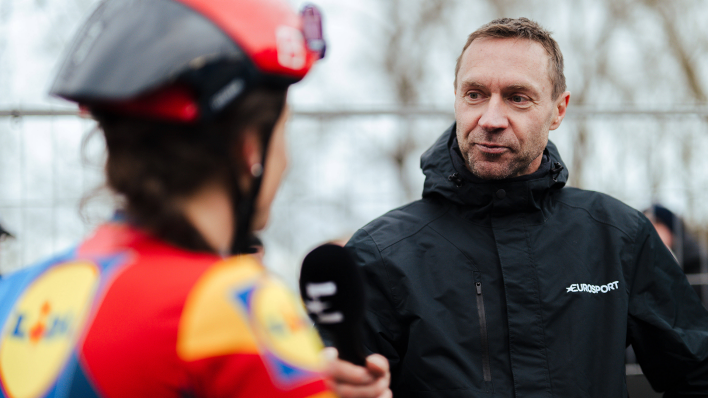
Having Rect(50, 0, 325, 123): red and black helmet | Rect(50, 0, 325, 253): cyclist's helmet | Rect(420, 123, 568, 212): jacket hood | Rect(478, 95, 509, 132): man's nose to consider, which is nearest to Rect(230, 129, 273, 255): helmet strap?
Rect(50, 0, 325, 253): cyclist's helmet

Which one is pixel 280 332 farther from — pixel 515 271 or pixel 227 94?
pixel 515 271

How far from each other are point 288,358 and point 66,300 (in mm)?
373

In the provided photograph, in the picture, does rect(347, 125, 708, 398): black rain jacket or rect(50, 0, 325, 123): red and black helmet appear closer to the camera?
rect(50, 0, 325, 123): red and black helmet

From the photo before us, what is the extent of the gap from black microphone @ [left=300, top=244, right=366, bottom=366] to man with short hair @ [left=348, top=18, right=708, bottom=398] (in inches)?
32.8

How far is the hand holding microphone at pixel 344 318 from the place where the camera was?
130 centimetres

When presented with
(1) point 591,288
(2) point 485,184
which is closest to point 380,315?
(2) point 485,184

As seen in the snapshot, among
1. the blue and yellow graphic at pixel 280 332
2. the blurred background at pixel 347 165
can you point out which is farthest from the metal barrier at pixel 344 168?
the blue and yellow graphic at pixel 280 332

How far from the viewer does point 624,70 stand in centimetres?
1218

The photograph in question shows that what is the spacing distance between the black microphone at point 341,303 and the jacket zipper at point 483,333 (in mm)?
934

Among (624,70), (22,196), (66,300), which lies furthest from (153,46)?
(624,70)

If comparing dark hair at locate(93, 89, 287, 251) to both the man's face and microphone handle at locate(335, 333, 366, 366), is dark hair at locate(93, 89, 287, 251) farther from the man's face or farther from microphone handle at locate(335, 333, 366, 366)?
the man's face

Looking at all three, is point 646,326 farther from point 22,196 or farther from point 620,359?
point 22,196

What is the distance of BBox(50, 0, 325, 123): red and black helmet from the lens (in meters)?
1.04

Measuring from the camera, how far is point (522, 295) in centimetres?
219
